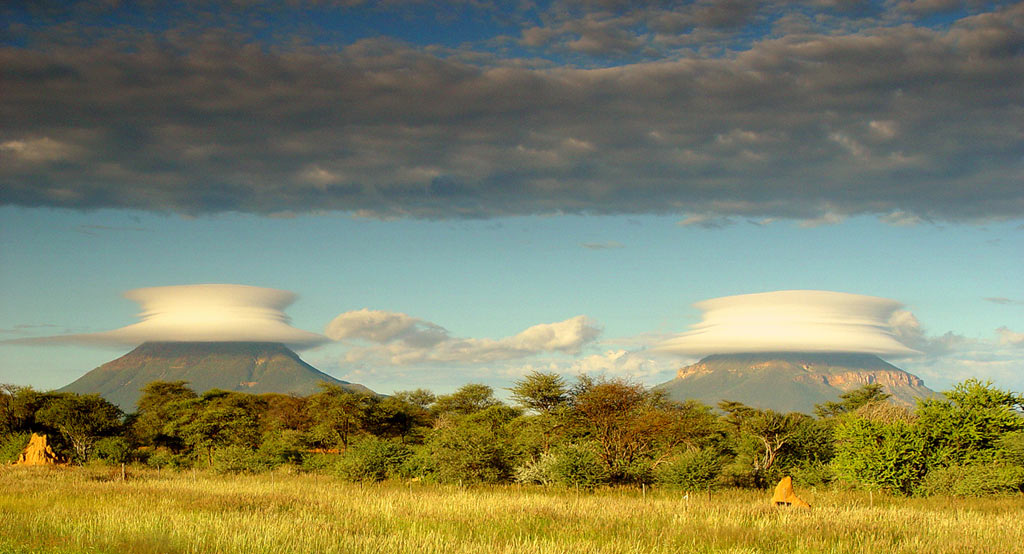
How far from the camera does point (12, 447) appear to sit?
62406 mm

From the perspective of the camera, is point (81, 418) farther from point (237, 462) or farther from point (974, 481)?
point (974, 481)

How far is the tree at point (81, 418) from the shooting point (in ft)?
216

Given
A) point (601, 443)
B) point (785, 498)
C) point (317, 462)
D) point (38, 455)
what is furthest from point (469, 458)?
point (38, 455)

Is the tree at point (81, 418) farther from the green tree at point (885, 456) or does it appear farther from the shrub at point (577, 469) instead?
the green tree at point (885, 456)

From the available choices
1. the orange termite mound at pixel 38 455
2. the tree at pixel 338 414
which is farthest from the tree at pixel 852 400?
the orange termite mound at pixel 38 455

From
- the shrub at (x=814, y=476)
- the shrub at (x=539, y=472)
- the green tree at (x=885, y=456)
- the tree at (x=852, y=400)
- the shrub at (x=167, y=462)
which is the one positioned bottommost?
the shrub at (x=167, y=462)

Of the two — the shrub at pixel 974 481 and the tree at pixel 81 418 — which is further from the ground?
the tree at pixel 81 418

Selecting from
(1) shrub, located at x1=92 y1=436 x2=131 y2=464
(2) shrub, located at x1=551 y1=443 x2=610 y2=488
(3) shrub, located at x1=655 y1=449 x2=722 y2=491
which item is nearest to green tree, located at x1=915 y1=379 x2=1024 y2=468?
(3) shrub, located at x1=655 y1=449 x2=722 y2=491

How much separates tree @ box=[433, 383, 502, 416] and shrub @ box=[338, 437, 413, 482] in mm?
47826

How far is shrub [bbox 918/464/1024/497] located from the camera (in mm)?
35250

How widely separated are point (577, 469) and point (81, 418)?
4814 centimetres

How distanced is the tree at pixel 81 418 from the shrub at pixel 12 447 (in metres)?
2.70

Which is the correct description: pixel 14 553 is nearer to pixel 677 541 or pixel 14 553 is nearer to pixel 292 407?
pixel 677 541

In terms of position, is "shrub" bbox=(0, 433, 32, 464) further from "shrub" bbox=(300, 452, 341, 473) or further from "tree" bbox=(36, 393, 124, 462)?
"shrub" bbox=(300, 452, 341, 473)
